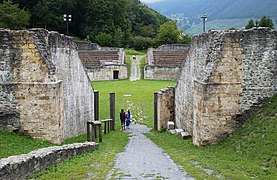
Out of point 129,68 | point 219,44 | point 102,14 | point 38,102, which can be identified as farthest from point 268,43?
point 102,14

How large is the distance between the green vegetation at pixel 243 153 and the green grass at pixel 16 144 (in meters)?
4.64

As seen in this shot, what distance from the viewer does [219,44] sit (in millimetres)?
14555

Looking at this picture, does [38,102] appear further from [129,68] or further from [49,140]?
[129,68]

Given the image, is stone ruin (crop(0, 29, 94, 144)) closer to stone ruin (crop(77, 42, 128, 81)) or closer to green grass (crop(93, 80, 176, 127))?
green grass (crop(93, 80, 176, 127))

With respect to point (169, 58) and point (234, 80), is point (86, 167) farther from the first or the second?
point (169, 58)

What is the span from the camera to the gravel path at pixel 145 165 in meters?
9.90

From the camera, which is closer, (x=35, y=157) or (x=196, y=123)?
(x=35, y=157)

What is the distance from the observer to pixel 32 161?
9.51 meters

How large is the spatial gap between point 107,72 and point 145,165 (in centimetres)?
3429

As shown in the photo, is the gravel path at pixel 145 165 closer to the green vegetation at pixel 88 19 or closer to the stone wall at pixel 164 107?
the stone wall at pixel 164 107

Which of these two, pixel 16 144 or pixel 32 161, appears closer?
pixel 32 161

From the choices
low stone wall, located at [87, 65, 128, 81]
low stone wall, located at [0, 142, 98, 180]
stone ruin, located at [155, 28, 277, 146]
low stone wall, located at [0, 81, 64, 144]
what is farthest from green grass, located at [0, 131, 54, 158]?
low stone wall, located at [87, 65, 128, 81]

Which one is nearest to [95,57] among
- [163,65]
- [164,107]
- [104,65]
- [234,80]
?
[104,65]

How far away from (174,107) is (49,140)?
33.4 feet
